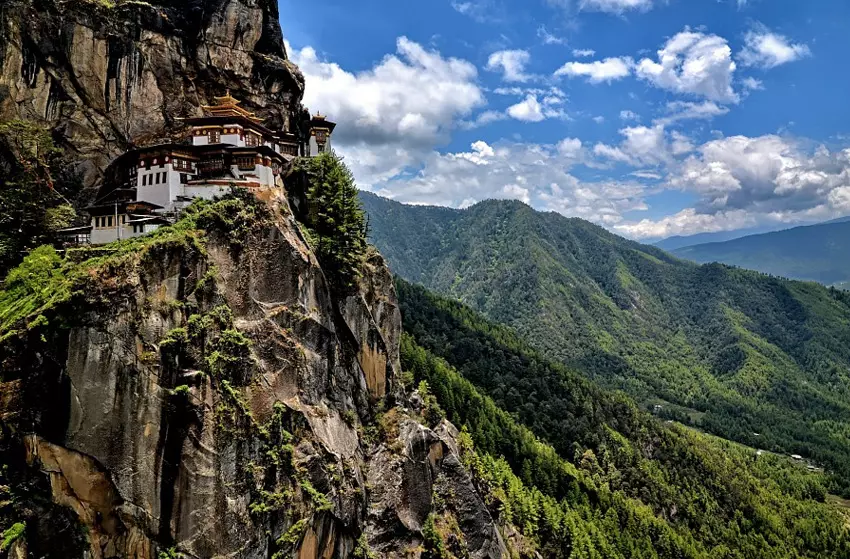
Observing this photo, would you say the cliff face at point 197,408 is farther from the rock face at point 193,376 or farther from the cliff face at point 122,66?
the cliff face at point 122,66

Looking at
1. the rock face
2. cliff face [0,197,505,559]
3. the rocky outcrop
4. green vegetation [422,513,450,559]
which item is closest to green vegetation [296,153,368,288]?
the rock face

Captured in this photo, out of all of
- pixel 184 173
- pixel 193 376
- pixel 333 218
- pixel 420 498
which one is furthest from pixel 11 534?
pixel 333 218

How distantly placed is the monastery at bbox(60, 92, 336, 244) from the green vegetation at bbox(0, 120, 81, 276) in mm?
2036

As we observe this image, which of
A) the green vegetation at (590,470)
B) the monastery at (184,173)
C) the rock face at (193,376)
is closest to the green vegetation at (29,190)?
the monastery at (184,173)

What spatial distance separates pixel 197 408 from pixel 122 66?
35.3 m

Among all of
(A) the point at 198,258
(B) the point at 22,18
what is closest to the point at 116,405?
(A) the point at 198,258

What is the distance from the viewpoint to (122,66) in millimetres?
49594

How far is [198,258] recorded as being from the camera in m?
36.8

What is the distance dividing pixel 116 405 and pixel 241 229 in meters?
14.4

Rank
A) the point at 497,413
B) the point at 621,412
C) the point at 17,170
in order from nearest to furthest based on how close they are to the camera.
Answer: the point at 17,170 < the point at 497,413 < the point at 621,412

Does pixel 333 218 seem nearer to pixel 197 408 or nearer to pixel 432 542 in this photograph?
pixel 197 408

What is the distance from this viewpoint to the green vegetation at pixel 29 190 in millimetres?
40688

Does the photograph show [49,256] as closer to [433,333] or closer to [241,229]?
[241,229]

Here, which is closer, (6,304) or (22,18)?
(6,304)
